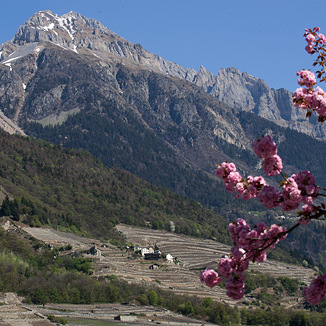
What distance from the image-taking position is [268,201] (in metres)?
17.4

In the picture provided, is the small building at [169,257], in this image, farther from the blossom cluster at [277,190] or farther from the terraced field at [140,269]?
the blossom cluster at [277,190]

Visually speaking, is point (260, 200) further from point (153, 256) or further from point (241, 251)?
point (153, 256)

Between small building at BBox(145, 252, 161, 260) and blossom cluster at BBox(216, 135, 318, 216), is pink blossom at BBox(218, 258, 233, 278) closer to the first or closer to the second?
blossom cluster at BBox(216, 135, 318, 216)

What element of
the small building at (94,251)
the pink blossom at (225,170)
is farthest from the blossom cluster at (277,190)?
the small building at (94,251)

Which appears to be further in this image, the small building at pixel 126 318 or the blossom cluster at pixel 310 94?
the small building at pixel 126 318

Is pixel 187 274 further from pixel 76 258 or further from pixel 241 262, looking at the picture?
pixel 241 262

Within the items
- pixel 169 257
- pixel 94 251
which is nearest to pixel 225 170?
pixel 94 251

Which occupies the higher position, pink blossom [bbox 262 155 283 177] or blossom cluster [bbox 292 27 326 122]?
blossom cluster [bbox 292 27 326 122]

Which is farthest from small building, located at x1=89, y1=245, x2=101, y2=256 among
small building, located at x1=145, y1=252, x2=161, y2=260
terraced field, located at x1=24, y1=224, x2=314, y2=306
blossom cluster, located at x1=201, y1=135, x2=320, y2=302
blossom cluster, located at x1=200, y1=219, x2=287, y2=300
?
blossom cluster, located at x1=200, y1=219, x2=287, y2=300

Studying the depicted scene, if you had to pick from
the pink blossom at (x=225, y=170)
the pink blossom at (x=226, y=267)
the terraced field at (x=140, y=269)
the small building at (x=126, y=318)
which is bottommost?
the small building at (x=126, y=318)

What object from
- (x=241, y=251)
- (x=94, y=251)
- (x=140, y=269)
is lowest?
(x=140, y=269)

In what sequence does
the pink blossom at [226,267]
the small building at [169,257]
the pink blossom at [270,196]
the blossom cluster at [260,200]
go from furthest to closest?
the small building at [169,257] → the pink blossom at [226,267] → the pink blossom at [270,196] → the blossom cluster at [260,200]

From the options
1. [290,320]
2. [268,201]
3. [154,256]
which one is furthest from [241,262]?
[154,256]

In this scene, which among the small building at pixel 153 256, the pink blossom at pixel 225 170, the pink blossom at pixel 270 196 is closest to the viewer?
the pink blossom at pixel 270 196
